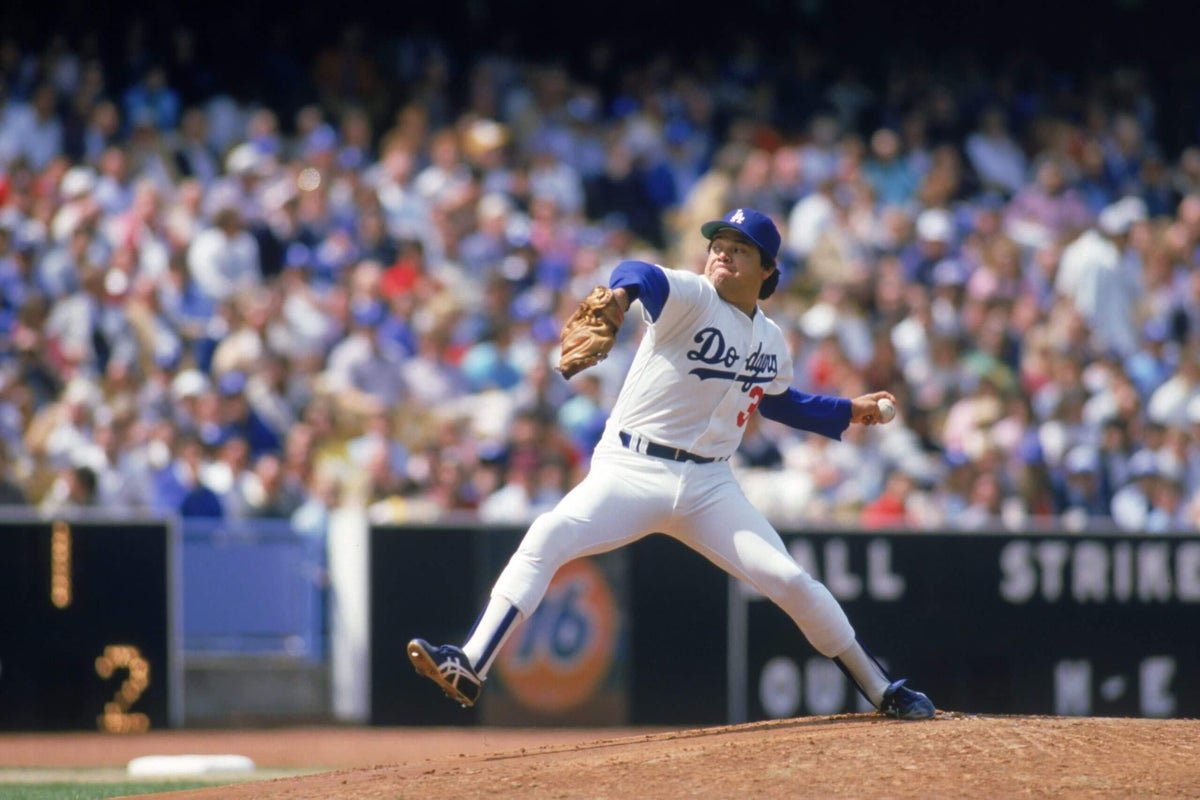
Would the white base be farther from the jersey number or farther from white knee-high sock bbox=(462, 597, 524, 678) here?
the jersey number

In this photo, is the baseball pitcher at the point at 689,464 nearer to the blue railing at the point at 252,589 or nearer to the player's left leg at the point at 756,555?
the player's left leg at the point at 756,555

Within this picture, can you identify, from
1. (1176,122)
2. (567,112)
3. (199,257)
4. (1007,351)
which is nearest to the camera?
(199,257)

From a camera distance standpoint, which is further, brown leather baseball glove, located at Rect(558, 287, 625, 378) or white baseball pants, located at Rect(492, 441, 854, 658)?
white baseball pants, located at Rect(492, 441, 854, 658)

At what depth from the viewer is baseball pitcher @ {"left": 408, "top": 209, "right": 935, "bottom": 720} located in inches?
261

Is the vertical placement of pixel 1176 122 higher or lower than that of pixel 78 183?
higher

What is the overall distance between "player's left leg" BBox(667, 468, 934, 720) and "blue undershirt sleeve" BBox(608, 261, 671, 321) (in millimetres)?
734

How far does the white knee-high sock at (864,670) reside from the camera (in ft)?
23.4

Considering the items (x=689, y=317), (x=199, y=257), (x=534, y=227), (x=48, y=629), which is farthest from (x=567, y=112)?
(x=689, y=317)

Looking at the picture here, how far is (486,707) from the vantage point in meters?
11.9

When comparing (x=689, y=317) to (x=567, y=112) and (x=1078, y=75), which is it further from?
(x=1078, y=75)

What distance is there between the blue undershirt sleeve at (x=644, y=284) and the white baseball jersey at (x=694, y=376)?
14cm

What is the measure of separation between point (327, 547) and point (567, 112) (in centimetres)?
574

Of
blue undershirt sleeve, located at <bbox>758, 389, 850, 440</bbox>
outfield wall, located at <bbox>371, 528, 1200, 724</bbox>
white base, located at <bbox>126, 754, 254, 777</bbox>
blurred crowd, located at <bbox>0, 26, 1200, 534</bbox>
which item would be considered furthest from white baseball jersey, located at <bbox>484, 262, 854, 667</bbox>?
blurred crowd, located at <bbox>0, 26, 1200, 534</bbox>

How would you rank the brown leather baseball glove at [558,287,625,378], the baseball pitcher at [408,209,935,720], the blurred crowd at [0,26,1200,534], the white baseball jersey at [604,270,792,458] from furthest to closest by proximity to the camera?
1. the blurred crowd at [0,26,1200,534]
2. the white baseball jersey at [604,270,792,458]
3. the baseball pitcher at [408,209,935,720]
4. the brown leather baseball glove at [558,287,625,378]
